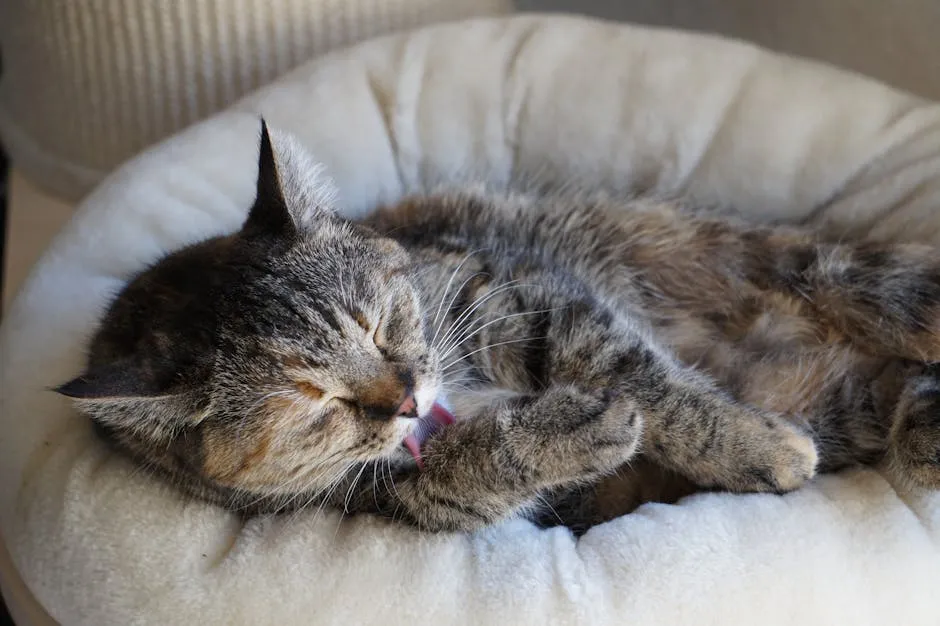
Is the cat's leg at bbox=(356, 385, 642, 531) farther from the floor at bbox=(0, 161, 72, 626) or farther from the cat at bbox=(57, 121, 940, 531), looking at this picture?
the floor at bbox=(0, 161, 72, 626)

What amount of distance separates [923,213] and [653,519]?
0.74 m

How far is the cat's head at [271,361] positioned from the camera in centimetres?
98

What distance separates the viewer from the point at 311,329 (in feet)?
3.31

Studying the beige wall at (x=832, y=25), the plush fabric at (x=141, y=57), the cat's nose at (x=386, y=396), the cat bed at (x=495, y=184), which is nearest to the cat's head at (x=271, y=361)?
the cat's nose at (x=386, y=396)

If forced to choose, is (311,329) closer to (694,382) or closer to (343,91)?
(694,382)

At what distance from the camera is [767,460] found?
1.05 meters

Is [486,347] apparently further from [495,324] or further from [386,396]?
[386,396]

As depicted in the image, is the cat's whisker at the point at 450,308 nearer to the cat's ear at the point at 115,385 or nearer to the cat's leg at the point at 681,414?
the cat's leg at the point at 681,414

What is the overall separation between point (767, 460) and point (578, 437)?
0.26 m

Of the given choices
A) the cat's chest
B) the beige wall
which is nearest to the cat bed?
the cat's chest

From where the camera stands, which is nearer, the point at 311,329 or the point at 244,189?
the point at 311,329

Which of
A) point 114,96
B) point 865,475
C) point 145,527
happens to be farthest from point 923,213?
point 114,96

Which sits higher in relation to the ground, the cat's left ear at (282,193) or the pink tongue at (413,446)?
the cat's left ear at (282,193)

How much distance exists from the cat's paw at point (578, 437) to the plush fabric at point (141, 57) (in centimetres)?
115
